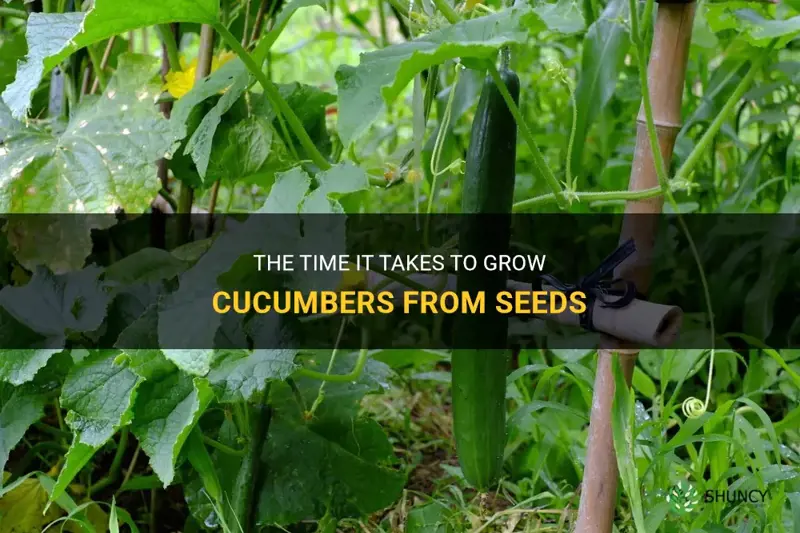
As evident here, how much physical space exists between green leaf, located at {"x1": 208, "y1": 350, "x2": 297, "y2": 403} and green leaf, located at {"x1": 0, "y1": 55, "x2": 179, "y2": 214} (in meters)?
0.28

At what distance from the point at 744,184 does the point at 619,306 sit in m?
0.93

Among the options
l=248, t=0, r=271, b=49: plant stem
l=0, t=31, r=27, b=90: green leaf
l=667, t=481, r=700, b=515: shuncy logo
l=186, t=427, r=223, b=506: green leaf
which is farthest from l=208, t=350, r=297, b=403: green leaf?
l=0, t=31, r=27, b=90: green leaf

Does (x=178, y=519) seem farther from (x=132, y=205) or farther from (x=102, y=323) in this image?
(x=132, y=205)

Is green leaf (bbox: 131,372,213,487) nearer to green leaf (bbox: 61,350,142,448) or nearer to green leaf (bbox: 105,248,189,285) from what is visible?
green leaf (bbox: 61,350,142,448)

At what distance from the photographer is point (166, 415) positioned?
→ 2.71 ft

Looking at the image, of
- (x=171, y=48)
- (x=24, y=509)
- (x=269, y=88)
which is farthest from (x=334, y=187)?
(x=24, y=509)

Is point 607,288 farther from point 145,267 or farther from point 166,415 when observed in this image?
point 145,267

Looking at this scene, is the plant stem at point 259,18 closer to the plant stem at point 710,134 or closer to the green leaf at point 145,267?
the green leaf at point 145,267

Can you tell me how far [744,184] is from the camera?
59.3 inches

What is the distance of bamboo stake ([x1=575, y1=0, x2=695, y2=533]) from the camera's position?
709mm

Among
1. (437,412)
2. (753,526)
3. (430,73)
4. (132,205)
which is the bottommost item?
(437,412)

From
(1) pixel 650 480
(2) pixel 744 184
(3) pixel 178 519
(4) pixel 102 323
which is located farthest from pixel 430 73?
(2) pixel 744 184

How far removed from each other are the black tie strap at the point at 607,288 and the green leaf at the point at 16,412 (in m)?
0.67
